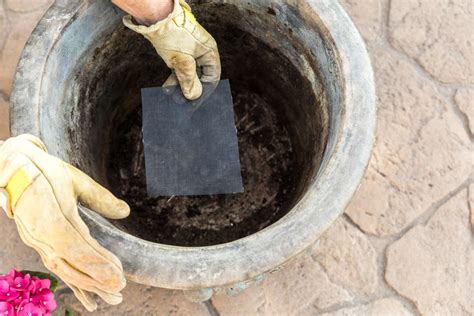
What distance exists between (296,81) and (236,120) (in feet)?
1.35

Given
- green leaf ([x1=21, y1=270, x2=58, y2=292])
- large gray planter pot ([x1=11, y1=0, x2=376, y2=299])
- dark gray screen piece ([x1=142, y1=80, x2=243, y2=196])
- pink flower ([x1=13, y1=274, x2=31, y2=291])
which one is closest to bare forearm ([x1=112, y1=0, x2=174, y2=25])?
large gray planter pot ([x1=11, y1=0, x2=376, y2=299])

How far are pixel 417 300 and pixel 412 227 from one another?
0.85ft

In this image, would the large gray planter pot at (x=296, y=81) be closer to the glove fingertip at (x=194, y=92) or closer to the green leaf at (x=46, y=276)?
the glove fingertip at (x=194, y=92)

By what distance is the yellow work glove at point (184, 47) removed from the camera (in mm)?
1287

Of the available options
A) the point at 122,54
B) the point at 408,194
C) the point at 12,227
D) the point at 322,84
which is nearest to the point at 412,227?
the point at 408,194

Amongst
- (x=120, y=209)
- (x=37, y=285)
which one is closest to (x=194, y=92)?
(x=120, y=209)

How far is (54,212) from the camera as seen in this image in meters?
1.02

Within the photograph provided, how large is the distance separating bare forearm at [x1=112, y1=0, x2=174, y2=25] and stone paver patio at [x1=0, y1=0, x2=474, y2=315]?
94cm

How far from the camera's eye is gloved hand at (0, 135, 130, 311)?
3.26 ft

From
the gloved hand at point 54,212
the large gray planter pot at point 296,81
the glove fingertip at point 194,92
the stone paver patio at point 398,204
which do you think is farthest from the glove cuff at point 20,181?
the stone paver patio at point 398,204

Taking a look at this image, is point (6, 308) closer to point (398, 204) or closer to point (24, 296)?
point (24, 296)

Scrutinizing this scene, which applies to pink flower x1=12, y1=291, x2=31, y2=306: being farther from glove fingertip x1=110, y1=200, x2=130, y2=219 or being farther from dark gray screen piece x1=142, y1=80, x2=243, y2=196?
dark gray screen piece x1=142, y1=80, x2=243, y2=196

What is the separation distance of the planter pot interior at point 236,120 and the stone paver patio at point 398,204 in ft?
0.82

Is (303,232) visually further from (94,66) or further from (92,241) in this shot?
(94,66)
